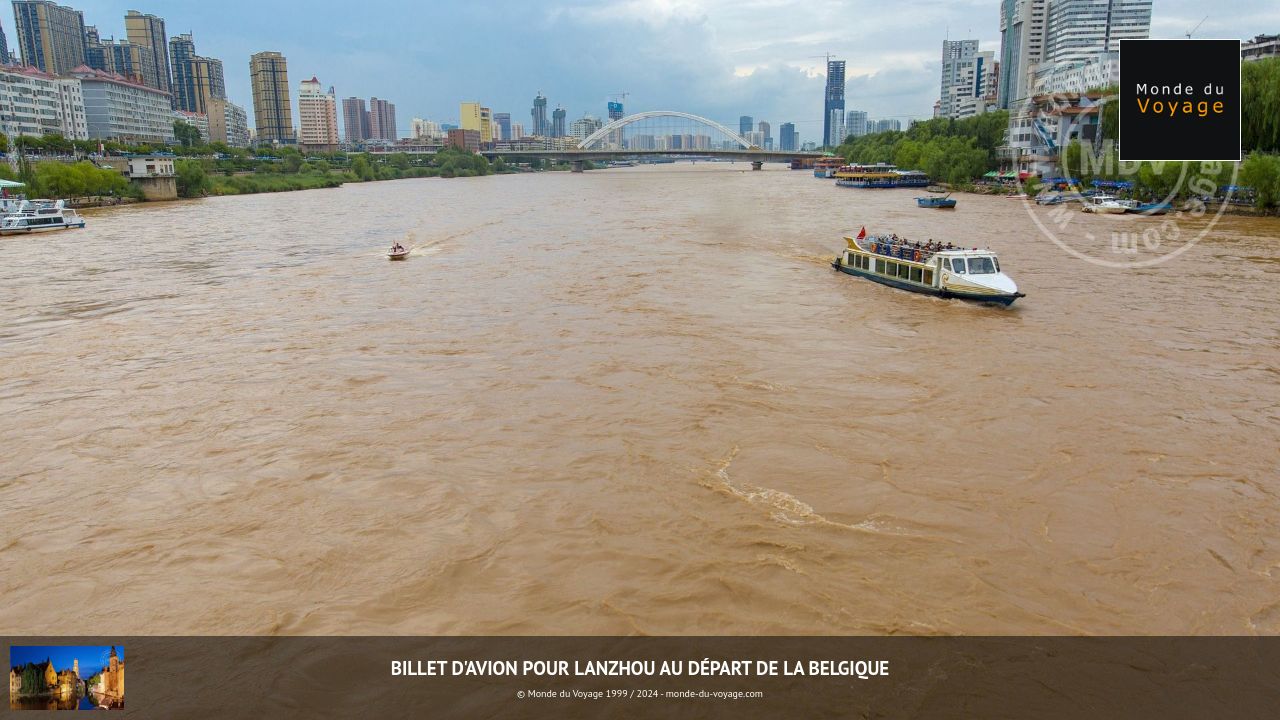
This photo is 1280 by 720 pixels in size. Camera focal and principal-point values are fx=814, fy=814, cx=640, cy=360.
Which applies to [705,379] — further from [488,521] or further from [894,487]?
[488,521]

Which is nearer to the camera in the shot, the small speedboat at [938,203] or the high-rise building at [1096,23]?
the small speedboat at [938,203]

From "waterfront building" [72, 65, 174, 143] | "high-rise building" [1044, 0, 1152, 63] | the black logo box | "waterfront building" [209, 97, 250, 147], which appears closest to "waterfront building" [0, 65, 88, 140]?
"waterfront building" [72, 65, 174, 143]

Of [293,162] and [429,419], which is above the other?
[293,162]

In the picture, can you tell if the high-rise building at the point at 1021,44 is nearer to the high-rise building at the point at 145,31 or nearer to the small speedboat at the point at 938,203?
the small speedboat at the point at 938,203

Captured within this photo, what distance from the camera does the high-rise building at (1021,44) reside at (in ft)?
469

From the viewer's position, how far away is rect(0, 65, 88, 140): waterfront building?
83.1 meters

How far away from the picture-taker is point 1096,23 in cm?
13262

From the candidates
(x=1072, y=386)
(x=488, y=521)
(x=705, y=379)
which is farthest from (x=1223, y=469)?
(x=488, y=521)

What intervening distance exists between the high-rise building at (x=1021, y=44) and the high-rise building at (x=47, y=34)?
185809mm

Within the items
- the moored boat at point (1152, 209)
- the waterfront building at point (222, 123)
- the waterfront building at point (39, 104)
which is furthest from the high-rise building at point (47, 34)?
the moored boat at point (1152, 209)

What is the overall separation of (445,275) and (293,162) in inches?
3201
